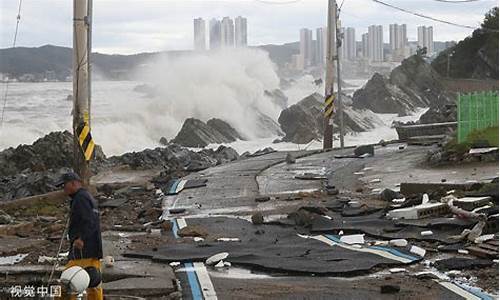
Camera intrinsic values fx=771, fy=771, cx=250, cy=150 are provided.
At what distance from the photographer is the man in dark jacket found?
7.44 meters

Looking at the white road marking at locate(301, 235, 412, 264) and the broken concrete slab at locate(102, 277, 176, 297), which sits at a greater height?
the broken concrete slab at locate(102, 277, 176, 297)

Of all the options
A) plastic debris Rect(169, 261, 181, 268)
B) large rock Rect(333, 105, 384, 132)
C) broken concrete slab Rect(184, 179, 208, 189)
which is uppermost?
plastic debris Rect(169, 261, 181, 268)

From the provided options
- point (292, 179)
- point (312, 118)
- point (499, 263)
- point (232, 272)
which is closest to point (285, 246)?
point (232, 272)

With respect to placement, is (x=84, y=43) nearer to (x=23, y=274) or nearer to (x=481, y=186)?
→ (x=23, y=274)

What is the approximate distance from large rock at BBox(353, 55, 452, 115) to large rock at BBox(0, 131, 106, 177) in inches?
1654

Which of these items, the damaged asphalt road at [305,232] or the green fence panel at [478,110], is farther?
the green fence panel at [478,110]

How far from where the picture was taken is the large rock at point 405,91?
6925 cm

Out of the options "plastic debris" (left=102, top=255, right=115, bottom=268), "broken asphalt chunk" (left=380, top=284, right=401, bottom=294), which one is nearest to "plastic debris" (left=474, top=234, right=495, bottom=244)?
"broken asphalt chunk" (left=380, top=284, right=401, bottom=294)

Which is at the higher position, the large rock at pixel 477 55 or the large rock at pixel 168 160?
the large rock at pixel 477 55

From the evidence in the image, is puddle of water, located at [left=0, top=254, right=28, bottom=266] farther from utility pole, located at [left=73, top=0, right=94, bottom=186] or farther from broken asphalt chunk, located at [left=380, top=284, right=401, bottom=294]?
broken asphalt chunk, located at [left=380, top=284, right=401, bottom=294]

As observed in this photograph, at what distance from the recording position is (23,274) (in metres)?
9.16

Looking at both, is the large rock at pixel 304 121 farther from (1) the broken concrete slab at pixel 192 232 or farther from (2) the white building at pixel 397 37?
(2) the white building at pixel 397 37

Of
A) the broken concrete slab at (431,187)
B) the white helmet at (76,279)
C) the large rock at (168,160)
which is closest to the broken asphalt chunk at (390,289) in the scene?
the white helmet at (76,279)

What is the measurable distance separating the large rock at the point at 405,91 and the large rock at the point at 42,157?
42.0 meters
